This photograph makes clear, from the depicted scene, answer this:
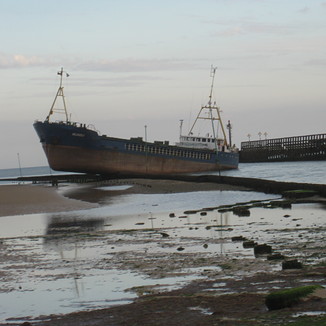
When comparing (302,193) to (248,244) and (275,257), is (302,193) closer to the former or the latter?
(248,244)

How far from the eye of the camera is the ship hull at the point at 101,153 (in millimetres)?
70188

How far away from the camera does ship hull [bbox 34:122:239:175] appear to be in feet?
230

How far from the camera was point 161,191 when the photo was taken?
50281 mm

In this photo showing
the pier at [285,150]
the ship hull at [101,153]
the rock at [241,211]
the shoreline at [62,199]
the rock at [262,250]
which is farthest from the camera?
the pier at [285,150]

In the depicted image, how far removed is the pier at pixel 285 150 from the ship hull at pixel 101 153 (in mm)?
46523

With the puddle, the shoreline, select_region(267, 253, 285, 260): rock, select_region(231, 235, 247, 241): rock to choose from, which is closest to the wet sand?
the shoreline

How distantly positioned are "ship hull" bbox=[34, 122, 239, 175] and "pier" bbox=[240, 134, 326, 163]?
46523 mm

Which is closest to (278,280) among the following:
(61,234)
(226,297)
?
(226,297)

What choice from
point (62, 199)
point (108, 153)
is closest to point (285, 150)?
point (108, 153)

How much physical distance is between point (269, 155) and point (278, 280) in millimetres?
125925

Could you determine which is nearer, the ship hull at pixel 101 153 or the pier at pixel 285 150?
the ship hull at pixel 101 153

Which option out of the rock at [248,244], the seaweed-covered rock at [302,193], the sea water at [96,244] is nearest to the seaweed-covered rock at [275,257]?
the sea water at [96,244]

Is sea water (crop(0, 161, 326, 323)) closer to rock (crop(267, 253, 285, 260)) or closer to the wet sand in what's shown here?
rock (crop(267, 253, 285, 260))

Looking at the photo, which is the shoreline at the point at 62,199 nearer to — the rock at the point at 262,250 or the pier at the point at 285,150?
the rock at the point at 262,250
